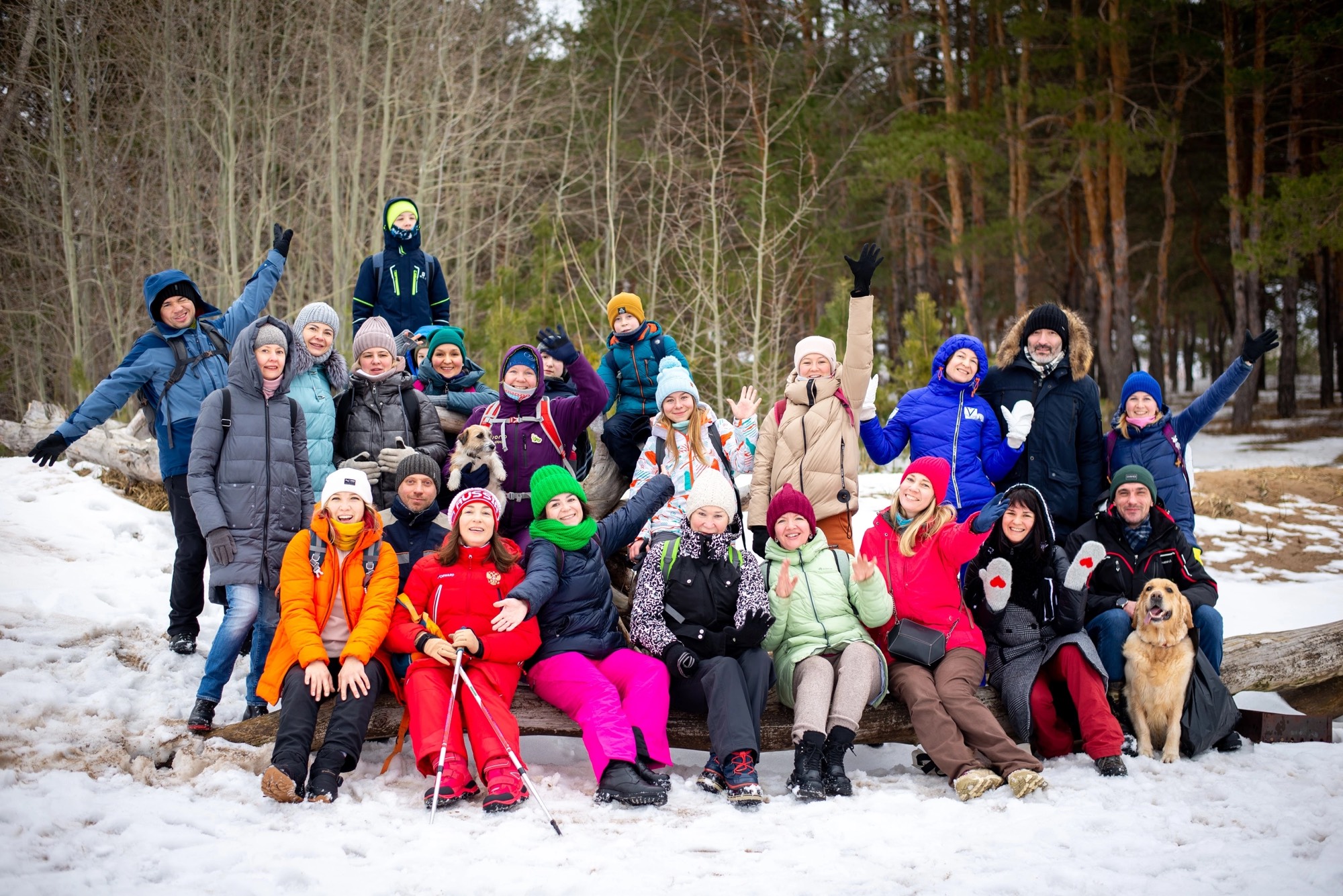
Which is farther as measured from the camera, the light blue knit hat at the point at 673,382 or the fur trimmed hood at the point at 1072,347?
the fur trimmed hood at the point at 1072,347

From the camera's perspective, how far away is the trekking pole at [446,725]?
3516 mm

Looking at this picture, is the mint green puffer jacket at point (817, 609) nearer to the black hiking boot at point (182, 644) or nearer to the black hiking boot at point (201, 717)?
the black hiking boot at point (201, 717)

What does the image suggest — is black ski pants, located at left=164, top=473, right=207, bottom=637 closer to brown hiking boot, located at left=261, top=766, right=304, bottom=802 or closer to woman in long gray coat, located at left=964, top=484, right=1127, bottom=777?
brown hiking boot, located at left=261, top=766, right=304, bottom=802

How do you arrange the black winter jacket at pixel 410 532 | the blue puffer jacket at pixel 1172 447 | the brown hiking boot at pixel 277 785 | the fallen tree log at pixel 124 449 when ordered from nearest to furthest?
the brown hiking boot at pixel 277 785 < the black winter jacket at pixel 410 532 < the blue puffer jacket at pixel 1172 447 < the fallen tree log at pixel 124 449

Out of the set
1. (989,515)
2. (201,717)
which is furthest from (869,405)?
(201,717)

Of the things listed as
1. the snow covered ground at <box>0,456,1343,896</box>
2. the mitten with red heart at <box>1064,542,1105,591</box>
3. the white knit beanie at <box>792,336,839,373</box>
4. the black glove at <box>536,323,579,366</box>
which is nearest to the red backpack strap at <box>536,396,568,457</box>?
the black glove at <box>536,323,579,366</box>

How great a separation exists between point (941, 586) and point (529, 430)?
7.64ft

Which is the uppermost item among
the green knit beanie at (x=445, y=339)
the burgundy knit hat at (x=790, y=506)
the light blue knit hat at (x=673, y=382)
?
the green knit beanie at (x=445, y=339)

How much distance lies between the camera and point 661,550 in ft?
14.3

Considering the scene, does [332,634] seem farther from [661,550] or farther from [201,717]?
[661,550]

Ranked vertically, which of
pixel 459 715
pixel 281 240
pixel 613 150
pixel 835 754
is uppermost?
pixel 613 150

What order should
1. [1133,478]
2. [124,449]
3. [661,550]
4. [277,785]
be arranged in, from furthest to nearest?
[124,449] < [1133,478] < [661,550] < [277,785]

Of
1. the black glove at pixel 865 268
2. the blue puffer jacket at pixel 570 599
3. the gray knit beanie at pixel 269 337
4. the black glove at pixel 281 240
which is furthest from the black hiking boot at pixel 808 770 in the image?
the black glove at pixel 281 240

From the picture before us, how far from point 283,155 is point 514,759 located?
12.7 metres
